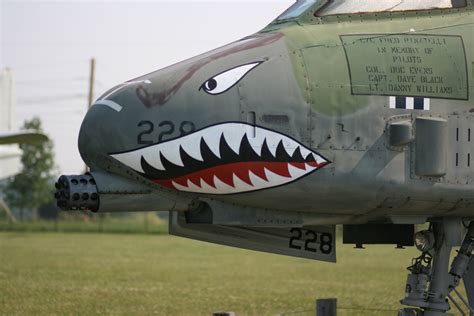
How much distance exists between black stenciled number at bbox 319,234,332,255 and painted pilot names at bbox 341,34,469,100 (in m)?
1.73

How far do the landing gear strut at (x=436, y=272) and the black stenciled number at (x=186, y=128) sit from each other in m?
2.94

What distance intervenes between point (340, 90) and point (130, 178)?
6.51 feet

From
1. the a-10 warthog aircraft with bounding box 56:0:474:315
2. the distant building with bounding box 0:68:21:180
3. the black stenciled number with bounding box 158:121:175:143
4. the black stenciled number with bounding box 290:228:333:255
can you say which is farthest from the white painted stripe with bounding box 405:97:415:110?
the distant building with bounding box 0:68:21:180

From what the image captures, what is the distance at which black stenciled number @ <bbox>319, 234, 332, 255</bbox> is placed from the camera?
977cm

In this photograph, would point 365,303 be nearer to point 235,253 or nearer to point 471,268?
point 471,268

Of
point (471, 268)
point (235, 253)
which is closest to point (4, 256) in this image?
point (235, 253)

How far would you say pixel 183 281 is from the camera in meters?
22.3

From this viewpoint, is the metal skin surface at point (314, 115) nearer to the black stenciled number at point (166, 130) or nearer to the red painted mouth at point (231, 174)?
the black stenciled number at point (166, 130)

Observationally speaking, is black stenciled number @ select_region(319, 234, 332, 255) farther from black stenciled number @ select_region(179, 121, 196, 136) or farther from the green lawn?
the green lawn

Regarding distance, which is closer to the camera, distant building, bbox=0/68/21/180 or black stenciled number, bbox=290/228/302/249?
black stenciled number, bbox=290/228/302/249

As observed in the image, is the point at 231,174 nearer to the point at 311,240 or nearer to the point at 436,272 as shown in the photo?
the point at 311,240

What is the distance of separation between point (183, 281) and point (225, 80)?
14.4 meters

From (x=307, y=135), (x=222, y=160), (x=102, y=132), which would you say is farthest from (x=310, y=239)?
(x=102, y=132)

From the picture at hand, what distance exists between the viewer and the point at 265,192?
8438mm
